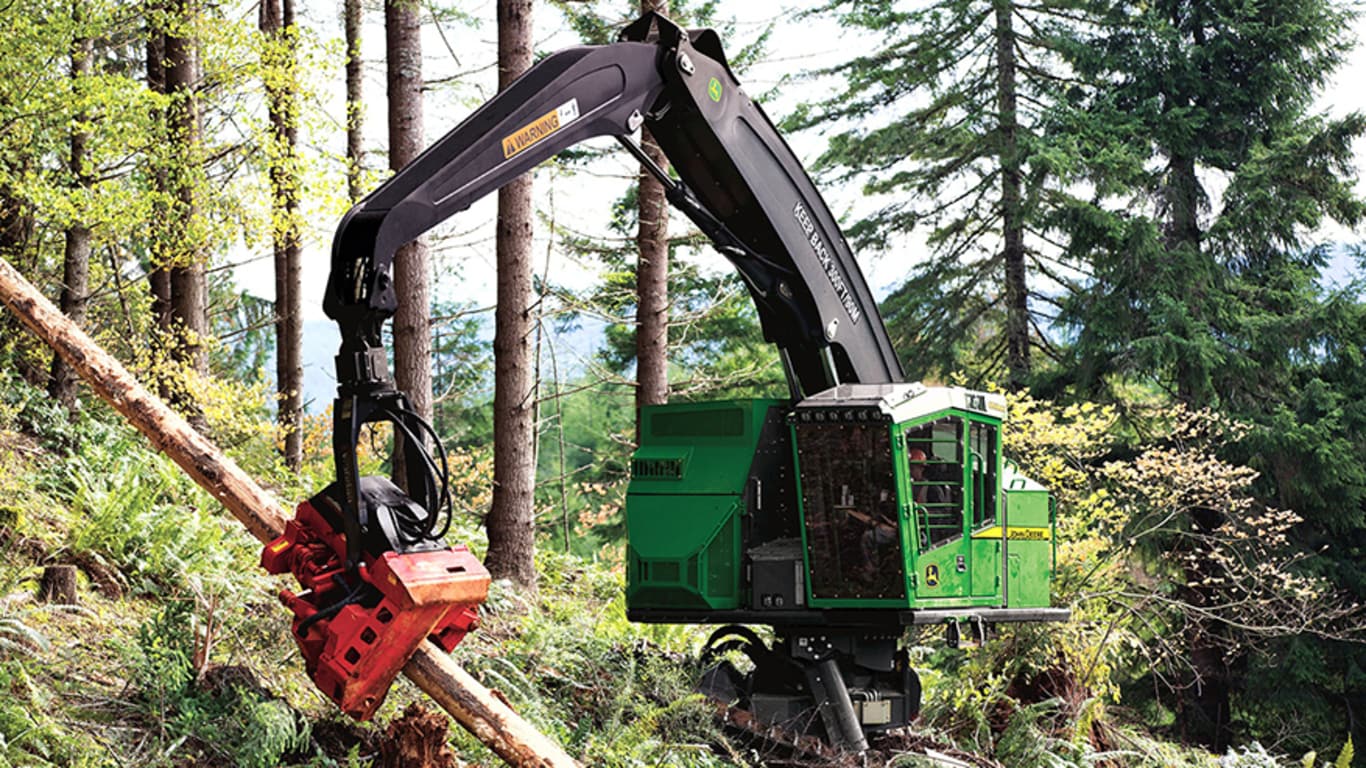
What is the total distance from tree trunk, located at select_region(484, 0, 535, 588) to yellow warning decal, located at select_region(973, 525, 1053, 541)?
422 centimetres

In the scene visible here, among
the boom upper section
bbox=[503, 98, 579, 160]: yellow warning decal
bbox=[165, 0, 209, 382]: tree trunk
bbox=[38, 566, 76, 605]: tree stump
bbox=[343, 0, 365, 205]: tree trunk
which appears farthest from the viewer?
bbox=[343, 0, 365, 205]: tree trunk

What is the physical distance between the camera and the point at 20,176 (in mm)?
10453

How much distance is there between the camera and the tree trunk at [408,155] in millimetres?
10453

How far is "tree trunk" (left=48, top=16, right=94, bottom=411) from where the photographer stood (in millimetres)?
11088

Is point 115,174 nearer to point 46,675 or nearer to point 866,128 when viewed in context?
point 46,675

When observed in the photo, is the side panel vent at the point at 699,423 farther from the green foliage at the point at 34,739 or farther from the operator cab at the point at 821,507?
the green foliage at the point at 34,739

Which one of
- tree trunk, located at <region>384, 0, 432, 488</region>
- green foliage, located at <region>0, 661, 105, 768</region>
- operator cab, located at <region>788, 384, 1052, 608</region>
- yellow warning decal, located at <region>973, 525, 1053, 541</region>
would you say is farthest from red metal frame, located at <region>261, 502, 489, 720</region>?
tree trunk, located at <region>384, 0, 432, 488</region>

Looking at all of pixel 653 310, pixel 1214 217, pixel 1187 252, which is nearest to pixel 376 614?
pixel 653 310

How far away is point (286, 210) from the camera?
491 inches

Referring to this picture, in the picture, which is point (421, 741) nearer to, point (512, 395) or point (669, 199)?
point (669, 199)

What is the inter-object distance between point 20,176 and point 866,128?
17.9 metres

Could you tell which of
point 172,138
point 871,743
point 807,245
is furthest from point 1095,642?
point 172,138

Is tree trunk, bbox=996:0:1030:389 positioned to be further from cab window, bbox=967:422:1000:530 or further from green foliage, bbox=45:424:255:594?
green foliage, bbox=45:424:255:594

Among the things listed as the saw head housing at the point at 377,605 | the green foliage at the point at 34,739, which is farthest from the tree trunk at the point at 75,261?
the saw head housing at the point at 377,605
